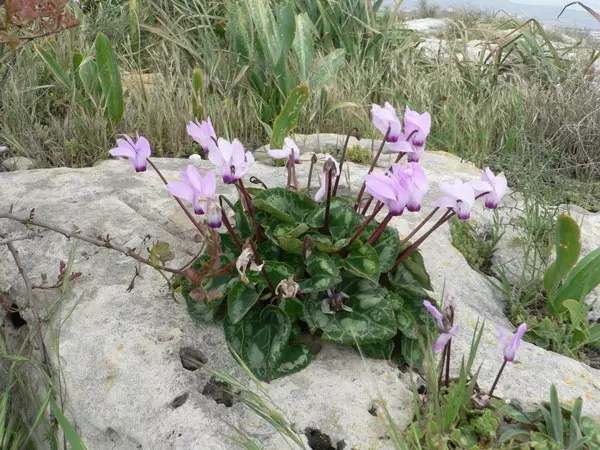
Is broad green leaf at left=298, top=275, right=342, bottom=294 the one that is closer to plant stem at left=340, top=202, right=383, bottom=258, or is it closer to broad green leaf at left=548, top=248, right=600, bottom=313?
plant stem at left=340, top=202, right=383, bottom=258

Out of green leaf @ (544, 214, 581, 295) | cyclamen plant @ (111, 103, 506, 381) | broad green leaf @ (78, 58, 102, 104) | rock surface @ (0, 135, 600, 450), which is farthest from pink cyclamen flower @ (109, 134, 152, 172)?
broad green leaf @ (78, 58, 102, 104)

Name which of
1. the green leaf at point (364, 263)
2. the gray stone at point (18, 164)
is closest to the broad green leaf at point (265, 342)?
the green leaf at point (364, 263)

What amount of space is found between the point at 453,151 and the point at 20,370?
3.02 m

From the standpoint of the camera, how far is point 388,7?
693 centimetres

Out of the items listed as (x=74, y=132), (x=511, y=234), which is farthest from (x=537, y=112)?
(x=74, y=132)

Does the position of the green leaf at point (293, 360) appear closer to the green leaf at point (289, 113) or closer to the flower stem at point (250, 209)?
the flower stem at point (250, 209)

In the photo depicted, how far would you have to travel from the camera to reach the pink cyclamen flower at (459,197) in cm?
148

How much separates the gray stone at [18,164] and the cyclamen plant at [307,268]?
214 centimetres

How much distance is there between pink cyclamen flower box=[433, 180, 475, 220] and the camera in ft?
4.85

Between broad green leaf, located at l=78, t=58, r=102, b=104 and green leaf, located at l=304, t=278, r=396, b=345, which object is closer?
green leaf, located at l=304, t=278, r=396, b=345

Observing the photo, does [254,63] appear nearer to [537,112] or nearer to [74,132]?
[74,132]

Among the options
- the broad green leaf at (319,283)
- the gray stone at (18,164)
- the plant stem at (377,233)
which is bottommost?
the gray stone at (18,164)

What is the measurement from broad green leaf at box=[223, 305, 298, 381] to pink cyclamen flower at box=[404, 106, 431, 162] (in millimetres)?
589

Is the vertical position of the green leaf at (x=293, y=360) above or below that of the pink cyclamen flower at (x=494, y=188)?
below
